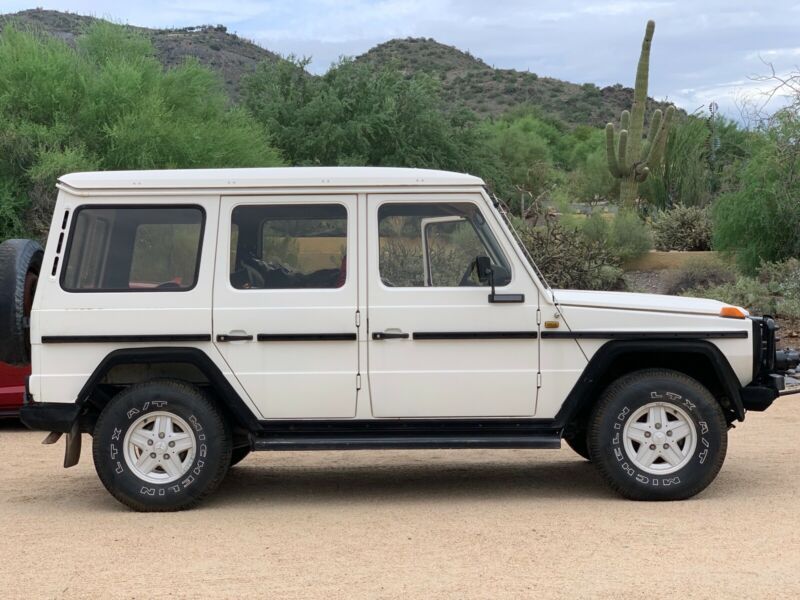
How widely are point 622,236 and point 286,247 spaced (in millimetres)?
16794

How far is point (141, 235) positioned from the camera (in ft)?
24.6

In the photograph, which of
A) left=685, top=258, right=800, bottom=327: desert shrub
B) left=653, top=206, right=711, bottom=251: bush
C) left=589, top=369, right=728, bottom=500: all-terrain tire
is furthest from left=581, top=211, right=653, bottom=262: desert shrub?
left=589, top=369, right=728, bottom=500: all-terrain tire

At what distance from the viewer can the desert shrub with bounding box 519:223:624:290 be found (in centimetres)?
1977

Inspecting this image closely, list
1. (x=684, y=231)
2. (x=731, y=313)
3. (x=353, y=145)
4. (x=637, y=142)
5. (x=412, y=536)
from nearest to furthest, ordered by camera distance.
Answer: (x=412, y=536)
(x=731, y=313)
(x=684, y=231)
(x=637, y=142)
(x=353, y=145)

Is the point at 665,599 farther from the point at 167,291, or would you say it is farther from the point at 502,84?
the point at 502,84

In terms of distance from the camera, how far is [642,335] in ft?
24.3

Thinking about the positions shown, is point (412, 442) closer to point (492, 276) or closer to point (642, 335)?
point (492, 276)

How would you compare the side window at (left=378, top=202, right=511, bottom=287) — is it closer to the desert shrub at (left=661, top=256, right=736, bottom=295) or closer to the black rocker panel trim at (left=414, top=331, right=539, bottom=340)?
the black rocker panel trim at (left=414, top=331, right=539, bottom=340)

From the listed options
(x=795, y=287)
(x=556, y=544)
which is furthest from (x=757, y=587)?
(x=795, y=287)

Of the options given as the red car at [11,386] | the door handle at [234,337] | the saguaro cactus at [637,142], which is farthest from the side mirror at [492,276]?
the saguaro cactus at [637,142]

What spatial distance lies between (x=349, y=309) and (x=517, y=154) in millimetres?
40961

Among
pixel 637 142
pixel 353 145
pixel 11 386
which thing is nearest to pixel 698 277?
pixel 637 142

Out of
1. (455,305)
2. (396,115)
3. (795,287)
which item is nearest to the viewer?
(455,305)

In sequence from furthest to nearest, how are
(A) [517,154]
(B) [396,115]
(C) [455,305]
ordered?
(A) [517,154] < (B) [396,115] < (C) [455,305]
